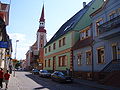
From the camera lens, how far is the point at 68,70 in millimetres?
30516

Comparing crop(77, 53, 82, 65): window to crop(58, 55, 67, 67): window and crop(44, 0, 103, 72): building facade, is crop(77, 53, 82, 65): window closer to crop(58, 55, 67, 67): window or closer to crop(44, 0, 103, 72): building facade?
crop(44, 0, 103, 72): building facade

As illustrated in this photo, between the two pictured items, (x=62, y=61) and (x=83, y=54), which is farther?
(x=62, y=61)

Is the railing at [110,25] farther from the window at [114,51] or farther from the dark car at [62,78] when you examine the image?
the dark car at [62,78]

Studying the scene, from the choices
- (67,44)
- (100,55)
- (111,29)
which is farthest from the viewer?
(67,44)

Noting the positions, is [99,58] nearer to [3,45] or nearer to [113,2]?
[113,2]

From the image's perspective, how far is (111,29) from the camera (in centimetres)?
1858

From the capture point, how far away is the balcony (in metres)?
17.7

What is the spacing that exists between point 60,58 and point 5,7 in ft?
54.1

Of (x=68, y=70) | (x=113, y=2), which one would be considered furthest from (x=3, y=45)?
(x=68, y=70)

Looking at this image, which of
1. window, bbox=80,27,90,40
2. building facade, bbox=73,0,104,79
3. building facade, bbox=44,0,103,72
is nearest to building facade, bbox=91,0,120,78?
building facade, bbox=73,0,104,79

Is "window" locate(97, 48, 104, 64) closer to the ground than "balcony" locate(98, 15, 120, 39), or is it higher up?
closer to the ground

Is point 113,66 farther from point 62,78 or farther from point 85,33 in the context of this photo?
point 85,33

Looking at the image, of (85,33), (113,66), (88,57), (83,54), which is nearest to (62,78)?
(88,57)

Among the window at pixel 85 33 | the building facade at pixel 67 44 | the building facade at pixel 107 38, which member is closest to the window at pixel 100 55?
the building facade at pixel 107 38
